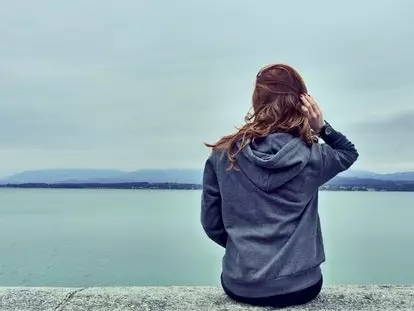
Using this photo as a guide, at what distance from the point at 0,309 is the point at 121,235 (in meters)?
40.8

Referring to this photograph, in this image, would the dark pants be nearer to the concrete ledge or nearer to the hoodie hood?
the concrete ledge

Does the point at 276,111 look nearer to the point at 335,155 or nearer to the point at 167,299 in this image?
the point at 335,155

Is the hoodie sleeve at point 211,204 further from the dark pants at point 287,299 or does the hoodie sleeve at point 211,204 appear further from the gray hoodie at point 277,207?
the dark pants at point 287,299

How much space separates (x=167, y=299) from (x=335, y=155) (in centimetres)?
144

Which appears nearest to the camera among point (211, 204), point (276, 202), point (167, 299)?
point (276, 202)

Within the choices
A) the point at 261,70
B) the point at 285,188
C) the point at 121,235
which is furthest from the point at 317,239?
the point at 121,235

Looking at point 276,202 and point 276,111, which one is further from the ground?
point 276,111

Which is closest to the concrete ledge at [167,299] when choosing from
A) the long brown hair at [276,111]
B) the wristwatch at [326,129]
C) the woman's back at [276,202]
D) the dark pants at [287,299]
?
the dark pants at [287,299]

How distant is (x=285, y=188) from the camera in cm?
354

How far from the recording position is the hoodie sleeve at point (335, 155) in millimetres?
3588

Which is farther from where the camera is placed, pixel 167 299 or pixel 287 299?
pixel 167 299

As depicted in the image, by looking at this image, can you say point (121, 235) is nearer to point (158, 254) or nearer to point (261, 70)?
point (158, 254)

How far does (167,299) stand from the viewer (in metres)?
3.95

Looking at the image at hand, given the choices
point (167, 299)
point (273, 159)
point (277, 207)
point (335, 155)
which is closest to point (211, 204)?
point (277, 207)
